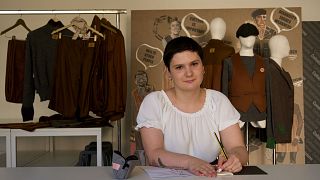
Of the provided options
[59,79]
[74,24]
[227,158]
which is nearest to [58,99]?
[59,79]

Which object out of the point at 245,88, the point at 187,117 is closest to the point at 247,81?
the point at 245,88

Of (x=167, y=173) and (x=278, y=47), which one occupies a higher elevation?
(x=278, y=47)

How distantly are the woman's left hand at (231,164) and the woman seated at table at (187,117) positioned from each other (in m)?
0.17

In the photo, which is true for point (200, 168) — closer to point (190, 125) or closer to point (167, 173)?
point (167, 173)

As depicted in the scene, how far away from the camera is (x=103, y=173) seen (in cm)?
178

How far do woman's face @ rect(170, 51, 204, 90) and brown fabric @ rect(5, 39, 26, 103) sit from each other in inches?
83.5

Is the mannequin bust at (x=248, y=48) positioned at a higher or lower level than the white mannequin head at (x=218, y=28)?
lower

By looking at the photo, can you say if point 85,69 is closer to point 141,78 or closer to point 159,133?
point 141,78

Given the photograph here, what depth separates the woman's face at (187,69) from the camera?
6.52 ft

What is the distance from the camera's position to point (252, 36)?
340 centimetres

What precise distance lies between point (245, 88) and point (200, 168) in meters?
1.83

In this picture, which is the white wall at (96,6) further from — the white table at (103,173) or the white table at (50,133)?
the white table at (103,173)

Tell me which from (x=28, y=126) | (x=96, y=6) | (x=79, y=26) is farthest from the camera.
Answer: (x=96, y=6)

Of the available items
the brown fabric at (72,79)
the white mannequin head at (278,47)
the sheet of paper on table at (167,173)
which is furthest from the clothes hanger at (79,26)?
the sheet of paper on table at (167,173)
